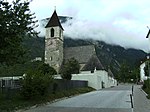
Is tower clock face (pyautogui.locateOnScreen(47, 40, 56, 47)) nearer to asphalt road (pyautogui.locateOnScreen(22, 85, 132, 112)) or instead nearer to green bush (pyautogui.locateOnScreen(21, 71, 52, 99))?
asphalt road (pyautogui.locateOnScreen(22, 85, 132, 112))

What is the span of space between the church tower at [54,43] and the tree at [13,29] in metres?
79.9

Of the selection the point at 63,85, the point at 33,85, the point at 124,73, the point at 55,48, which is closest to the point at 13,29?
the point at 33,85

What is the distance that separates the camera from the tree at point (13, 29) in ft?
66.1

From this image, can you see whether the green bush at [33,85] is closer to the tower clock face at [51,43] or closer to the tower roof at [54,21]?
the tower clock face at [51,43]

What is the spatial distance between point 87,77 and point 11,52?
4742 centimetres

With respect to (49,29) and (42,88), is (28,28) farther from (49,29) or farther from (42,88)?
(49,29)

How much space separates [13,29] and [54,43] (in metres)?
83.1

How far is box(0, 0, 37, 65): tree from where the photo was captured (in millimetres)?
20141

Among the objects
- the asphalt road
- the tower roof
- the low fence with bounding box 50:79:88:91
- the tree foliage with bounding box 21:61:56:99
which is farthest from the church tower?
the tree foliage with bounding box 21:61:56:99

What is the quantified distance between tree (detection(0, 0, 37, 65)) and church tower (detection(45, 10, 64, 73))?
262ft

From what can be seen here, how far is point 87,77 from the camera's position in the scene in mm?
67375

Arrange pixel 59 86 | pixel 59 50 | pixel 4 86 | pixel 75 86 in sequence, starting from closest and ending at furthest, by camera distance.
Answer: pixel 4 86, pixel 59 86, pixel 75 86, pixel 59 50

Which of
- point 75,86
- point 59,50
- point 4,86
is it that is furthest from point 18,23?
point 59,50

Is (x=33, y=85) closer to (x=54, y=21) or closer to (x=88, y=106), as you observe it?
(x=88, y=106)
